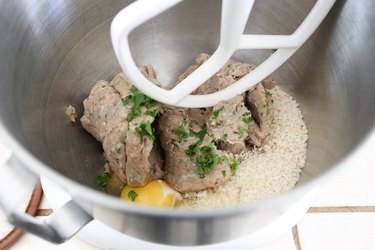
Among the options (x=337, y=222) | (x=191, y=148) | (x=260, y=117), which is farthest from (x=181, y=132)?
(x=337, y=222)

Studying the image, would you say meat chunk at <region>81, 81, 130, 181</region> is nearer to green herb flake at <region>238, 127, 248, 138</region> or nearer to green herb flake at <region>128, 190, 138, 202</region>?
green herb flake at <region>128, 190, 138, 202</region>

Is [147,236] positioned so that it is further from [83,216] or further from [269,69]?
[269,69]

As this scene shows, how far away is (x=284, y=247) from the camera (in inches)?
29.0

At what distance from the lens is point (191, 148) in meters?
0.76

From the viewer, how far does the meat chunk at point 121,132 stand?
715 mm

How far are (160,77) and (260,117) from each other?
0.22 meters

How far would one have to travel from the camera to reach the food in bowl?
0.73 metres

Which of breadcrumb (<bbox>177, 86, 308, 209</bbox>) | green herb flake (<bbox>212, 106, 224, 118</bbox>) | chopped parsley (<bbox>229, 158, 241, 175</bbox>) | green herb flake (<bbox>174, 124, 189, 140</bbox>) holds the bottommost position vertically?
breadcrumb (<bbox>177, 86, 308, 209</bbox>)

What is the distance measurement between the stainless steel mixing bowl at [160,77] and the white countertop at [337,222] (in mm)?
68

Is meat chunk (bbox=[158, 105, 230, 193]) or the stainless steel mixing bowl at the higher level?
the stainless steel mixing bowl

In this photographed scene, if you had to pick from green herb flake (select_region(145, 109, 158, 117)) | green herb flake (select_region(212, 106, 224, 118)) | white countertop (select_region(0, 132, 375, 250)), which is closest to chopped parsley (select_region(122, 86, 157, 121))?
green herb flake (select_region(145, 109, 158, 117))

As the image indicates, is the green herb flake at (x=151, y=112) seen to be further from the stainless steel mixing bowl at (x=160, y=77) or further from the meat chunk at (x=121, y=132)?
the stainless steel mixing bowl at (x=160, y=77)

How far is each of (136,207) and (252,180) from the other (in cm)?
34

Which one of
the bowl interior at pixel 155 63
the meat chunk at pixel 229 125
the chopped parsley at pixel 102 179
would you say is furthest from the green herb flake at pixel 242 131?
the chopped parsley at pixel 102 179
